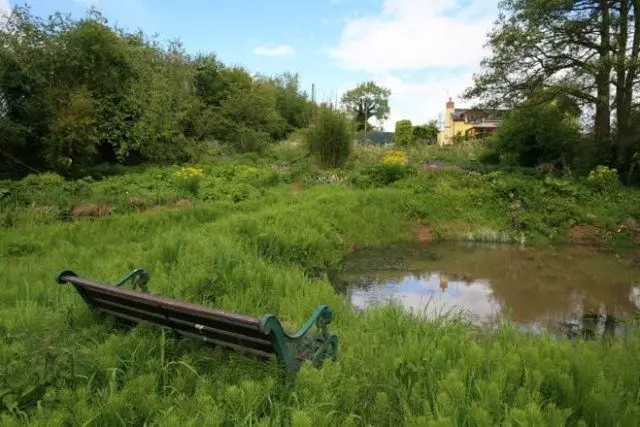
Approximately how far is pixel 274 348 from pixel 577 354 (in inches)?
71.7

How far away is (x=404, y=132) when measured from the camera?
104 feet

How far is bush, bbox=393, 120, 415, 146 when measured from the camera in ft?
96.6

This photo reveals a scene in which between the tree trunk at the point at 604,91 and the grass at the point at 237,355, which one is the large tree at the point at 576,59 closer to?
the tree trunk at the point at 604,91

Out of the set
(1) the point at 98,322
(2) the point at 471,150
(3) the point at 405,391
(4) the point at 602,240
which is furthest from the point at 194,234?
(2) the point at 471,150

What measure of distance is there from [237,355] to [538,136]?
14.4 metres

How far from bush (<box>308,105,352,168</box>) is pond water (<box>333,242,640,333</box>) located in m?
6.12

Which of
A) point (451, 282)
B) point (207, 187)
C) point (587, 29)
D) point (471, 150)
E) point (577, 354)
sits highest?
point (587, 29)

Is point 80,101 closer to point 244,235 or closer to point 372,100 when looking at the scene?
point 244,235

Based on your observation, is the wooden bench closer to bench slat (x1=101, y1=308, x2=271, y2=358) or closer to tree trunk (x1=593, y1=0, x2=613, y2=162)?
bench slat (x1=101, y1=308, x2=271, y2=358)

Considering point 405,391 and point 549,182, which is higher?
point 549,182

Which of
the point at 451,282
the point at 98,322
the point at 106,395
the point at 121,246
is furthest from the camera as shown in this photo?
the point at 451,282

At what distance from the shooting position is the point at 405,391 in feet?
8.59

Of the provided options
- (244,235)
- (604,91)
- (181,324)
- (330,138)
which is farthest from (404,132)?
(181,324)

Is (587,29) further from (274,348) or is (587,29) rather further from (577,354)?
(274,348)
